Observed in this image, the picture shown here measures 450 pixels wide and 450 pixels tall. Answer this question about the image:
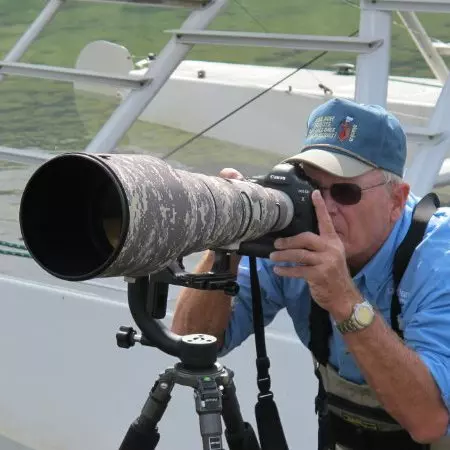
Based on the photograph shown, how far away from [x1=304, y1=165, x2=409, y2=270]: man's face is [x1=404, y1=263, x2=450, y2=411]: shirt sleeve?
97 mm

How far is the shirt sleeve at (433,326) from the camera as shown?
61.6 inches

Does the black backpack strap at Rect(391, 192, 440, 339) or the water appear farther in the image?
the water

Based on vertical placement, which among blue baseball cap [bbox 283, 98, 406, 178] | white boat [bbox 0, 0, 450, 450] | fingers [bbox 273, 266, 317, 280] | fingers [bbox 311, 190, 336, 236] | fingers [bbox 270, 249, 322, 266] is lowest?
white boat [bbox 0, 0, 450, 450]

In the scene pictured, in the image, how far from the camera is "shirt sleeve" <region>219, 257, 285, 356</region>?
188 cm

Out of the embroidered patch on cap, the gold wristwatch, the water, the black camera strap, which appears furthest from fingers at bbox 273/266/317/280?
the water

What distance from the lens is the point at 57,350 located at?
10.1 feet

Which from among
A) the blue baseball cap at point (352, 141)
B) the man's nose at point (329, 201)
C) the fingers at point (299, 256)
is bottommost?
the fingers at point (299, 256)

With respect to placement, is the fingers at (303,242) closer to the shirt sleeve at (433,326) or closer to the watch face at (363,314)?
the watch face at (363,314)

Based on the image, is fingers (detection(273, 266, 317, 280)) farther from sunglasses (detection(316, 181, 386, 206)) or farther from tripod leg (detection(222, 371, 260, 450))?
tripod leg (detection(222, 371, 260, 450))

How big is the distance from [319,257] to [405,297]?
26 centimetres

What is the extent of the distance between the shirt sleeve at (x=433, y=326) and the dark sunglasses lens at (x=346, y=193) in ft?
0.51

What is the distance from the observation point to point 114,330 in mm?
2924

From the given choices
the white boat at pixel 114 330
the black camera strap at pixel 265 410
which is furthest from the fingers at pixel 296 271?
the white boat at pixel 114 330

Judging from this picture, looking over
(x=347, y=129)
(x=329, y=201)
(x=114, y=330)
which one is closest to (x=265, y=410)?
(x=329, y=201)
